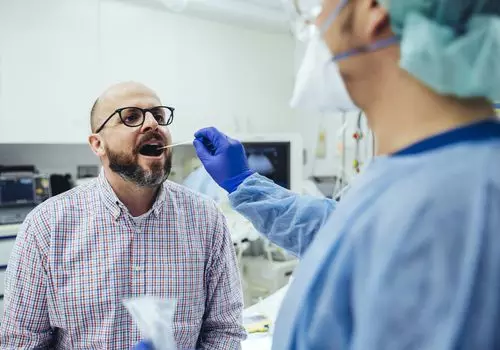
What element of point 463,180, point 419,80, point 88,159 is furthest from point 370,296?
Result: point 88,159

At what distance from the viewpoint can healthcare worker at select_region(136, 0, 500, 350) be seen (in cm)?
60

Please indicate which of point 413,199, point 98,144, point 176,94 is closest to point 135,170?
point 98,144

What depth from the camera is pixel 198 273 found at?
155cm

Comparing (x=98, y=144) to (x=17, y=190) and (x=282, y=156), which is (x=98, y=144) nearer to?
(x=17, y=190)

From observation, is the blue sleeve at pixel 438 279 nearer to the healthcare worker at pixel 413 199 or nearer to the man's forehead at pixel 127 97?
the healthcare worker at pixel 413 199

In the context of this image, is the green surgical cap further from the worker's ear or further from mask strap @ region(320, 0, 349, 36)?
the worker's ear

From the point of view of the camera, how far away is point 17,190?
297 centimetres

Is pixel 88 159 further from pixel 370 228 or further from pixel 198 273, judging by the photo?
pixel 370 228

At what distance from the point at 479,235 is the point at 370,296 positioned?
16 cm

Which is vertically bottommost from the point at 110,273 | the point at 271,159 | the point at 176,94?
the point at 110,273

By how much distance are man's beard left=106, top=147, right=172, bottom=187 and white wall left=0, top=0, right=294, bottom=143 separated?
185 centimetres

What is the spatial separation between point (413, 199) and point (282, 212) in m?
0.72

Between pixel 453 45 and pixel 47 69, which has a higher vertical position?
pixel 47 69

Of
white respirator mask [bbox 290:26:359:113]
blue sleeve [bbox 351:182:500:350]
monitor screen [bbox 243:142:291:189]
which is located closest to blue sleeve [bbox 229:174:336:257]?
white respirator mask [bbox 290:26:359:113]
